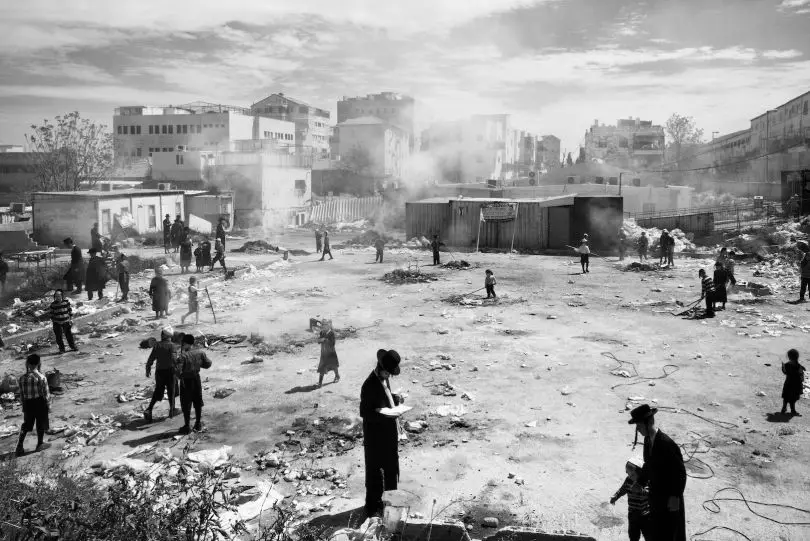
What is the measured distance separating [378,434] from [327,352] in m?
4.35

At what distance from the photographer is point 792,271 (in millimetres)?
22125

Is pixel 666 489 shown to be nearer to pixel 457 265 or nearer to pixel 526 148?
pixel 457 265

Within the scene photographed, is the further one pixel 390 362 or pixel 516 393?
pixel 516 393

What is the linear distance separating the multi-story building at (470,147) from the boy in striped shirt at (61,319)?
67.8m

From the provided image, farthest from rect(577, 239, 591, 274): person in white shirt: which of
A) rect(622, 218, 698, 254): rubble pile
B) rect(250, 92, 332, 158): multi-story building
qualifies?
rect(250, 92, 332, 158): multi-story building

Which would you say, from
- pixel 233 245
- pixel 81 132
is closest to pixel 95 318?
pixel 233 245

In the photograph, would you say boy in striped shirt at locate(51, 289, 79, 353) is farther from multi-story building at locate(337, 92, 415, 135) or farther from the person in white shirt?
multi-story building at locate(337, 92, 415, 135)

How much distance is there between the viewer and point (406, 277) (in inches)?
861

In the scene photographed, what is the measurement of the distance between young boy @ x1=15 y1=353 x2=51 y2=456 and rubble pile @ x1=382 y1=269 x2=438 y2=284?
45.6ft

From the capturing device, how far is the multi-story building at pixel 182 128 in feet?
204

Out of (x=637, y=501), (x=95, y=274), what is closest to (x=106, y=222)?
(x=95, y=274)

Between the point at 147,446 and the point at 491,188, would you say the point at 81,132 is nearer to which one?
the point at 491,188

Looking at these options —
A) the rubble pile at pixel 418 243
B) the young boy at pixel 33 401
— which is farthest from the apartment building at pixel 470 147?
the young boy at pixel 33 401

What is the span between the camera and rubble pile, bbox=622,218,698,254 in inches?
1161
